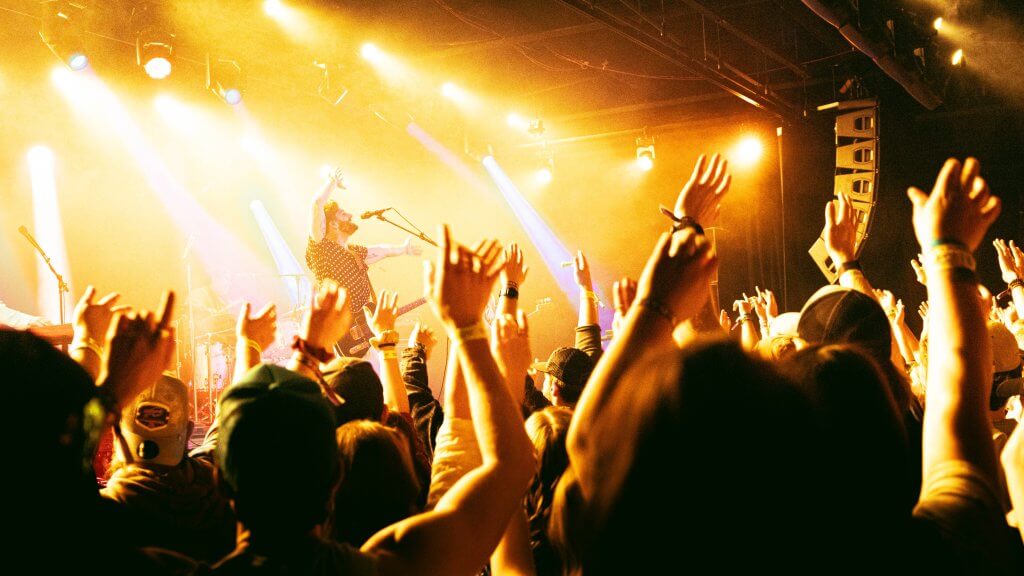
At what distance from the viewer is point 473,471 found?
4.65 ft

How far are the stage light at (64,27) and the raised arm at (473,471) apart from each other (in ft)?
22.4

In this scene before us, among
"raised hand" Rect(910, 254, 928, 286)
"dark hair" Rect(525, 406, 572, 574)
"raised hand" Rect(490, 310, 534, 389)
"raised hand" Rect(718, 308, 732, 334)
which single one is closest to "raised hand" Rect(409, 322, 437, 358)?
"raised hand" Rect(490, 310, 534, 389)

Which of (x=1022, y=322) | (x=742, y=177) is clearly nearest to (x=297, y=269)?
(x=742, y=177)

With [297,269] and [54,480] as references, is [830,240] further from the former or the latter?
[297,269]

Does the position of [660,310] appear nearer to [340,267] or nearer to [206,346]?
[340,267]

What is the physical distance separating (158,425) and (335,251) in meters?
5.97

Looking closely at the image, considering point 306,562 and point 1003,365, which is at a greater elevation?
point 1003,365

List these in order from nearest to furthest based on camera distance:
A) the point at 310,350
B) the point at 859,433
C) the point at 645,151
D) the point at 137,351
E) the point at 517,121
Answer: the point at 859,433 → the point at 137,351 → the point at 310,350 → the point at 645,151 → the point at 517,121

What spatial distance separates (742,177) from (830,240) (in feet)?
30.2

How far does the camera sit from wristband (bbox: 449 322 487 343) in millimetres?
1462

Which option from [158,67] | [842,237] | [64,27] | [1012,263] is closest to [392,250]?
[158,67]

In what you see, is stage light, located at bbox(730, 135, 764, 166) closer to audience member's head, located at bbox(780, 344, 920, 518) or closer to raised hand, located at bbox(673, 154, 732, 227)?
raised hand, located at bbox(673, 154, 732, 227)

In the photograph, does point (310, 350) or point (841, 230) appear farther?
point (841, 230)

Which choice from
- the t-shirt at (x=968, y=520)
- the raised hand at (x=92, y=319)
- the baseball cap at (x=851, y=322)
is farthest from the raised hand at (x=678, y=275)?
the raised hand at (x=92, y=319)
